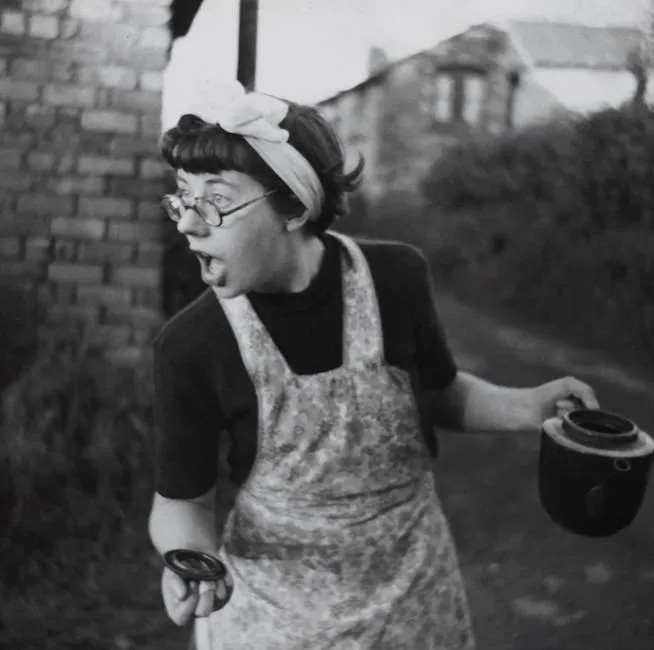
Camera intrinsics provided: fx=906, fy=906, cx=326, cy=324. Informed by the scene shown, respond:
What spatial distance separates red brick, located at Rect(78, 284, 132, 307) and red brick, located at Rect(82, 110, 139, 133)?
419 millimetres

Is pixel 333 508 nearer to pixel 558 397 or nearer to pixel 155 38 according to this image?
pixel 558 397

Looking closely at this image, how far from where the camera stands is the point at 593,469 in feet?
4.20

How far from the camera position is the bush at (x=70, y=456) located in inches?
94.7

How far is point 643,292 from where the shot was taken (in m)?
2.17

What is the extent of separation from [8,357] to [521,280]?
4.50 ft

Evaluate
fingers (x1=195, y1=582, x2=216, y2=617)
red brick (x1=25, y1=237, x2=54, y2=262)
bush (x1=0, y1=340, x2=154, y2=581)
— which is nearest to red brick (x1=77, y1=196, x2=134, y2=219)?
red brick (x1=25, y1=237, x2=54, y2=262)

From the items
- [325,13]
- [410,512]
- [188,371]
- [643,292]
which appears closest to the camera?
[188,371]

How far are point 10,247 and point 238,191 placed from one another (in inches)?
52.3

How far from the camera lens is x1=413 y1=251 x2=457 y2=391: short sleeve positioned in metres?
1.41

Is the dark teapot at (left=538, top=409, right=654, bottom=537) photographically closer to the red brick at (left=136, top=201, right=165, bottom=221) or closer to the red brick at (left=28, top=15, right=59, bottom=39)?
the red brick at (left=136, top=201, right=165, bottom=221)

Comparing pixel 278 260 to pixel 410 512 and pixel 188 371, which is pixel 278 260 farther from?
pixel 410 512

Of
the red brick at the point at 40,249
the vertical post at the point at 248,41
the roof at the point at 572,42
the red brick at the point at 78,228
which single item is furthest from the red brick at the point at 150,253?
the roof at the point at 572,42

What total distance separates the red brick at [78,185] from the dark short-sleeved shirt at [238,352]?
46.1 inches

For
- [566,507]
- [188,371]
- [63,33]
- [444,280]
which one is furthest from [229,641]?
[63,33]
